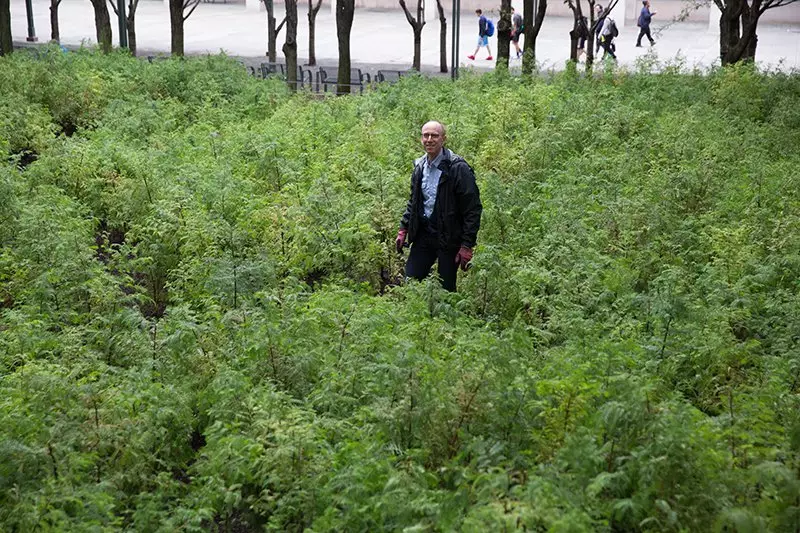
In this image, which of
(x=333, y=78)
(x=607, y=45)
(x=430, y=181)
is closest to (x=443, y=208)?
(x=430, y=181)

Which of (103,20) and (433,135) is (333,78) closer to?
(103,20)

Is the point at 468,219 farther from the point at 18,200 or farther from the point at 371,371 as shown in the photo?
the point at 18,200

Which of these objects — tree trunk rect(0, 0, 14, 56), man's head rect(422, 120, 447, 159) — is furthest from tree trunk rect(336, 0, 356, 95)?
man's head rect(422, 120, 447, 159)

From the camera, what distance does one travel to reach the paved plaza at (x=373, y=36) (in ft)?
113

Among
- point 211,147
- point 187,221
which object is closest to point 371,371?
point 187,221

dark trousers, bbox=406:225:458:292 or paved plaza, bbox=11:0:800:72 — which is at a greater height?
paved plaza, bbox=11:0:800:72

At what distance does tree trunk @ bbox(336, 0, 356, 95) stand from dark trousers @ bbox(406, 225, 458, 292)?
42.5 feet

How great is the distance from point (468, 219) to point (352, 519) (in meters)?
4.13

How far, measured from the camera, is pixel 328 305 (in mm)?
8211

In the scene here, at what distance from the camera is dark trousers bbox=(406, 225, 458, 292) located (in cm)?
898

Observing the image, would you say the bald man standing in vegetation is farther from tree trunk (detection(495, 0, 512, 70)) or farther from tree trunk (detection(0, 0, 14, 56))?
tree trunk (detection(0, 0, 14, 56))

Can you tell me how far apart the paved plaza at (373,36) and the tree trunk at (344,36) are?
8.73m

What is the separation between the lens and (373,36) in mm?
40562

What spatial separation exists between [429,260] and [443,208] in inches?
23.6
